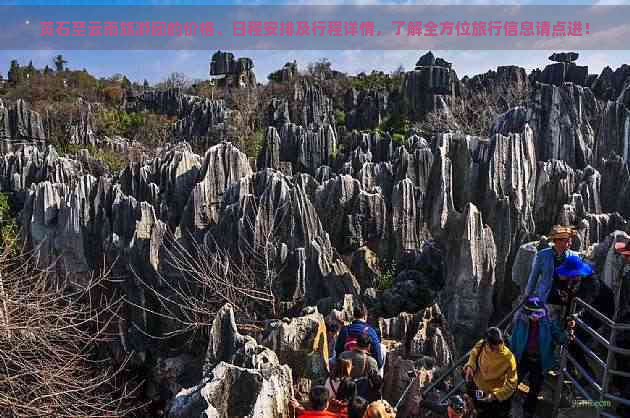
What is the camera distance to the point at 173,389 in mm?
11148

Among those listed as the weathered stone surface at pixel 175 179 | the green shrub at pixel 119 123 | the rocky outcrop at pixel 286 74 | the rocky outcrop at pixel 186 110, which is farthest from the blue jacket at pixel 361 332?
the rocky outcrop at pixel 286 74

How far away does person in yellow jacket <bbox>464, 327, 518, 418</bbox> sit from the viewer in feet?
14.4

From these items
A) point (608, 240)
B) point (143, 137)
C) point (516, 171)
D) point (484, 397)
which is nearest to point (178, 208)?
point (516, 171)

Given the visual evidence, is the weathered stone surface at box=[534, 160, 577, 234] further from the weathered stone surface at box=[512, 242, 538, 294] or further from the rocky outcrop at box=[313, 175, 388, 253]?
the weathered stone surface at box=[512, 242, 538, 294]

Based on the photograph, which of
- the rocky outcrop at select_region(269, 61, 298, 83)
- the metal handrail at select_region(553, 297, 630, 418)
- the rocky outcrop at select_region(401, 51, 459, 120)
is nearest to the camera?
the metal handrail at select_region(553, 297, 630, 418)

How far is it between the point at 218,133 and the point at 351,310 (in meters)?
34.1

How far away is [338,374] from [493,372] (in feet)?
4.13

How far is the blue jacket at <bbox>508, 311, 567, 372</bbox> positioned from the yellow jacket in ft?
1.56

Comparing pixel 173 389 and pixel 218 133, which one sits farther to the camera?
pixel 218 133

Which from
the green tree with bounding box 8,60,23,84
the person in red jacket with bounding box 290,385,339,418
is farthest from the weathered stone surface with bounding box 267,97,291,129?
the person in red jacket with bounding box 290,385,339,418

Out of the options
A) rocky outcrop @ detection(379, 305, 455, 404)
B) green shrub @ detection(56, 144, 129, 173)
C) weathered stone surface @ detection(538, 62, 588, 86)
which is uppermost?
weathered stone surface @ detection(538, 62, 588, 86)

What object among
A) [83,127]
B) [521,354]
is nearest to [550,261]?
[521,354]

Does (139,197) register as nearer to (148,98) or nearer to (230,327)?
(230,327)

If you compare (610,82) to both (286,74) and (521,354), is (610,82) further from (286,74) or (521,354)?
(521,354)
